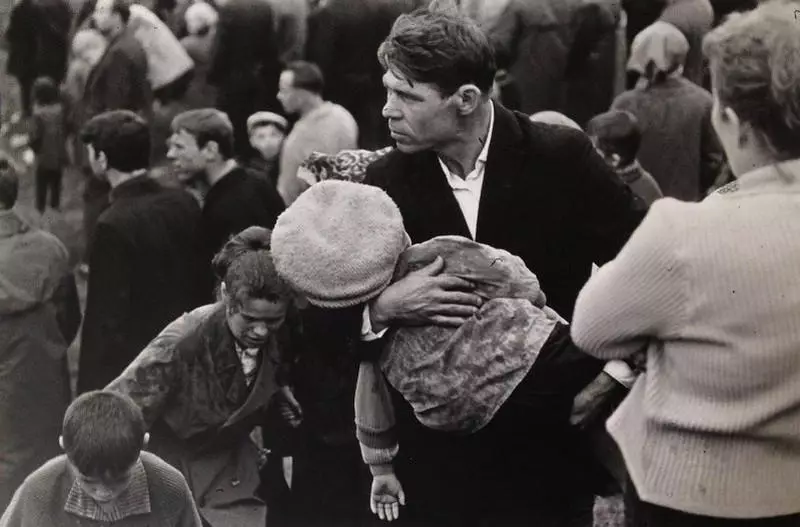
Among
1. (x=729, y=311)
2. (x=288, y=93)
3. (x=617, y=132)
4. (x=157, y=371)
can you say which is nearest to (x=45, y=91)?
(x=288, y=93)

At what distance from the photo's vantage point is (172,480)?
2676mm

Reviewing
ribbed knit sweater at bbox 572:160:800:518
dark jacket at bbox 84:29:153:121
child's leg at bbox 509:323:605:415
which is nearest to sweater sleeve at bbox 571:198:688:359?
ribbed knit sweater at bbox 572:160:800:518

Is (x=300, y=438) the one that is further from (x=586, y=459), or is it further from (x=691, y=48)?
(x=691, y=48)

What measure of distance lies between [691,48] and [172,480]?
1.59 meters

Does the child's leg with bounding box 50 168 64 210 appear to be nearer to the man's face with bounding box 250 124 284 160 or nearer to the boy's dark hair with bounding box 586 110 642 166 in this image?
the man's face with bounding box 250 124 284 160

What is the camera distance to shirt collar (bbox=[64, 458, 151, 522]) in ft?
8.44

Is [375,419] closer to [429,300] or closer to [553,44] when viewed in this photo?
[429,300]

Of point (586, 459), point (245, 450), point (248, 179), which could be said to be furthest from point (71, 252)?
point (586, 459)

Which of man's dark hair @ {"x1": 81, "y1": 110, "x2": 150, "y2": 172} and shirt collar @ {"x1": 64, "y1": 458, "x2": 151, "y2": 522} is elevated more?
man's dark hair @ {"x1": 81, "y1": 110, "x2": 150, "y2": 172}

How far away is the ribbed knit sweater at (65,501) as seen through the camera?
2.60 metres

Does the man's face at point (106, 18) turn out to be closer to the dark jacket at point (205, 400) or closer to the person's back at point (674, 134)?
the dark jacket at point (205, 400)

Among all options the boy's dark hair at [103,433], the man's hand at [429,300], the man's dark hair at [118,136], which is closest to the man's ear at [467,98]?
the man's hand at [429,300]

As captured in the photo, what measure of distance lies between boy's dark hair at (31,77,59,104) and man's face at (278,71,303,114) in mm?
560

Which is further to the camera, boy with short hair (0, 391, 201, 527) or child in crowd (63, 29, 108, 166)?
child in crowd (63, 29, 108, 166)
